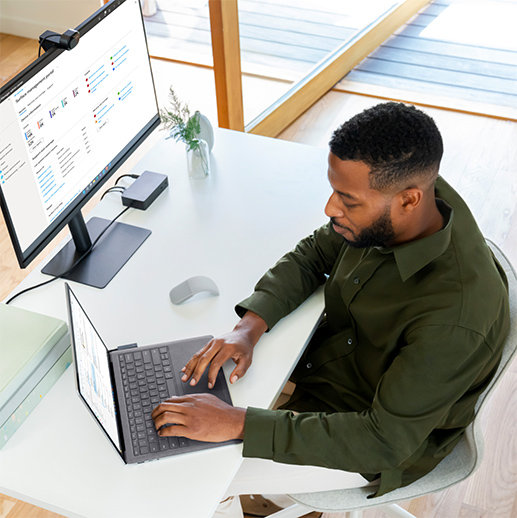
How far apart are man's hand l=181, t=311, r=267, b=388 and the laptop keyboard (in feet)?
0.16

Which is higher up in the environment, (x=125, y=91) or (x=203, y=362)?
(x=125, y=91)

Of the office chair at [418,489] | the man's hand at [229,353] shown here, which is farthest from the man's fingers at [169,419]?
the office chair at [418,489]

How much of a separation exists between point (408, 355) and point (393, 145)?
37 cm

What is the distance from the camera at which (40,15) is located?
4.30 metres

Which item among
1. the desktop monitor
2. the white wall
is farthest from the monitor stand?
the white wall

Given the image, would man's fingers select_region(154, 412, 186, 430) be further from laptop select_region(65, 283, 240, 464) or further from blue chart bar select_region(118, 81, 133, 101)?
blue chart bar select_region(118, 81, 133, 101)

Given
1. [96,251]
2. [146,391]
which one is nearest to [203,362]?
[146,391]

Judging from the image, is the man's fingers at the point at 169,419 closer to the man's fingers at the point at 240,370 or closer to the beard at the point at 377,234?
the man's fingers at the point at 240,370

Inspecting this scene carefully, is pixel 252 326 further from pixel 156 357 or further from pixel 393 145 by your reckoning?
pixel 393 145

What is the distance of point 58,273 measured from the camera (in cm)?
163

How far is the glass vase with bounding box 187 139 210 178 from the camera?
1.86m

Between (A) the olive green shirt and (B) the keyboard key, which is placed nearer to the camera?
(A) the olive green shirt

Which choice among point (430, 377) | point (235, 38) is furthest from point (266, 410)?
point (235, 38)

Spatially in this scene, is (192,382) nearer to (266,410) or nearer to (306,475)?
(266,410)
